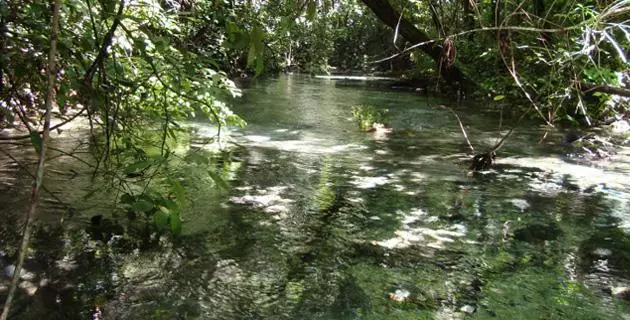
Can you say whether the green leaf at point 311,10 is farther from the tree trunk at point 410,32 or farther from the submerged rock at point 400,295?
the tree trunk at point 410,32

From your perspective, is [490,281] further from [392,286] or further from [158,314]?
[158,314]

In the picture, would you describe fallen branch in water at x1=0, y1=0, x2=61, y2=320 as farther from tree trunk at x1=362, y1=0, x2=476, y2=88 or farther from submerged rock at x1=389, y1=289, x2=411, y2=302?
tree trunk at x1=362, y1=0, x2=476, y2=88

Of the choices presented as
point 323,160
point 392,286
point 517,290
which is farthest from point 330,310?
point 323,160

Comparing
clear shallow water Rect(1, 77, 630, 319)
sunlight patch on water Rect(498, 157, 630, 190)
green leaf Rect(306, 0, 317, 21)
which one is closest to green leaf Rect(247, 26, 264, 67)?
green leaf Rect(306, 0, 317, 21)

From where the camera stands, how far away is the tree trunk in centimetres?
922

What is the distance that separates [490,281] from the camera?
2.86 m

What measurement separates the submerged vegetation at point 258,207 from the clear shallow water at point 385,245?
15 millimetres

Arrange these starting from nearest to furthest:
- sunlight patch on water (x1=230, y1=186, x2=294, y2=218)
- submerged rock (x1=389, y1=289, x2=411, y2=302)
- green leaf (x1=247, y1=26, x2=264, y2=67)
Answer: green leaf (x1=247, y1=26, x2=264, y2=67) < submerged rock (x1=389, y1=289, x2=411, y2=302) < sunlight patch on water (x1=230, y1=186, x2=294, y2=218)

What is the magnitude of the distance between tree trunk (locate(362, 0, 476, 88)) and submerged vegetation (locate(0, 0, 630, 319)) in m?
3.18

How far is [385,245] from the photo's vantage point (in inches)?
130

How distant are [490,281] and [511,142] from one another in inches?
182

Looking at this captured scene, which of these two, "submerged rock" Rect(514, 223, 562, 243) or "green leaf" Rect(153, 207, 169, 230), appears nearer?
"green leaf" Rect(153, 207, 169, 230)

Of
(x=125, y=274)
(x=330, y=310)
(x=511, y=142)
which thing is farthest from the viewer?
(x=511, y=142)

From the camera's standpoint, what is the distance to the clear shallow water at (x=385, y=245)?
2.56 meters
